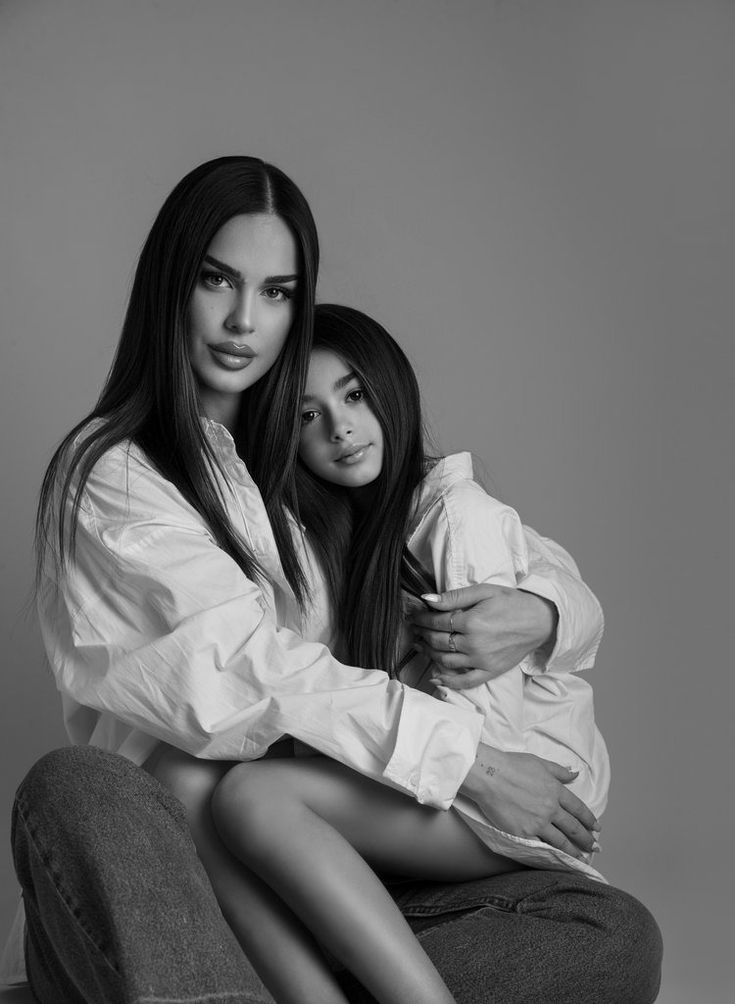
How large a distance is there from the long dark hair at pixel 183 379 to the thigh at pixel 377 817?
15.6 inches

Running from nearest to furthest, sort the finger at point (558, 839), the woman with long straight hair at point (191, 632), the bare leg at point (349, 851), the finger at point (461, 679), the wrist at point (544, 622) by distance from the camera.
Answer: the woman with long straight hair at point (191, 632) < the bare leg at point (349, 851) < the finger at point (558, 839) < the finger at point (461, 679) < the wrist at point (544, 622)

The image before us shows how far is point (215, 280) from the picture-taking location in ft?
6.52

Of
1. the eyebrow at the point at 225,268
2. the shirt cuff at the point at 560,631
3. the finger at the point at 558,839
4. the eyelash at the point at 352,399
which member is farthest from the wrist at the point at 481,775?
the eyebrow at the point at 225,268

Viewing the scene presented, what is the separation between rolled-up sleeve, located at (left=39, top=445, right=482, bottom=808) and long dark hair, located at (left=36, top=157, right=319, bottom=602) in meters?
0.09

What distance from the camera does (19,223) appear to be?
2.90 meters

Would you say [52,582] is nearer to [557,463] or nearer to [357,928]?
[357,928]

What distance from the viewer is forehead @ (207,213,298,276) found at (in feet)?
6.44

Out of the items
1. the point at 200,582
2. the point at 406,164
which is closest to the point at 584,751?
the point at 200,582

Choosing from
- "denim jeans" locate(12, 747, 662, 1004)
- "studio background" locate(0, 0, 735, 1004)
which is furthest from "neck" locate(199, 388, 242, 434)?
"studio background" locate(0, 0, 735, 1004)

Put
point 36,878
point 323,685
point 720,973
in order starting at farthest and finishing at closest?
point 720,973, point 323,685, point 36,878

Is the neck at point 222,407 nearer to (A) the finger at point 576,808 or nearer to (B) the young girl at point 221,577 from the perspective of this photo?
(B) the young girl at point 221,577

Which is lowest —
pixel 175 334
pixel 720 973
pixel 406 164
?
pixel 720 973

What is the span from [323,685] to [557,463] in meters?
1.50

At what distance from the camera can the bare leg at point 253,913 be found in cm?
150
